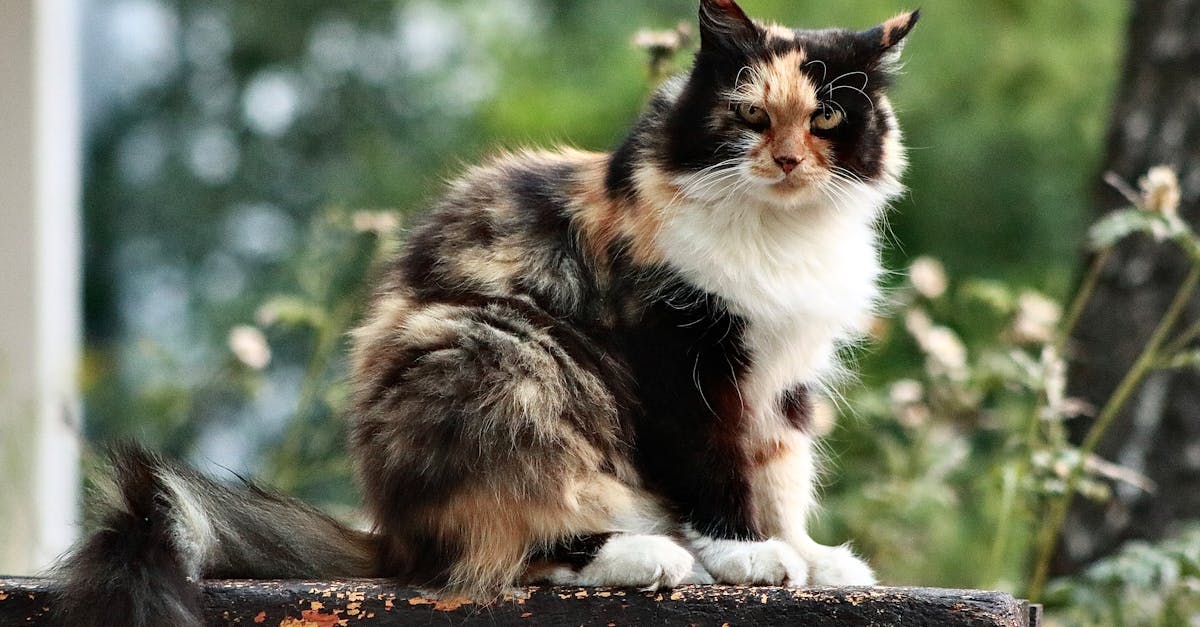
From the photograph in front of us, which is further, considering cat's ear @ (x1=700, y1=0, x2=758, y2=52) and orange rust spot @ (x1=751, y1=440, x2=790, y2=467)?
orange rust spot @ (x1=751, y1=440, x2=790, y2=467)

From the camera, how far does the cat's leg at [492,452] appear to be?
2195mm

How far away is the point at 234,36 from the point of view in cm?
800

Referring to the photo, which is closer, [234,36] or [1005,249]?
[1005,249]

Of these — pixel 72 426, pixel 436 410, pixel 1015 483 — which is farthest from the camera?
pixel 72 426

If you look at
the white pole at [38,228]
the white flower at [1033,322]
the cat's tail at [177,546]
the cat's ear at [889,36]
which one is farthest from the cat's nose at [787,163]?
the white pole at [38,228]

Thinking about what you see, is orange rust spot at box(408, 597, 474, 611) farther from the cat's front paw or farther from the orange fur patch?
the orange fur patch

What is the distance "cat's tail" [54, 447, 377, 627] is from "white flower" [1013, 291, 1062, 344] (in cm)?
184

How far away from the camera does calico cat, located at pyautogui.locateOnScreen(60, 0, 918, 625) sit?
2211 mm

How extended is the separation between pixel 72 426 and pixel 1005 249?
4.36m

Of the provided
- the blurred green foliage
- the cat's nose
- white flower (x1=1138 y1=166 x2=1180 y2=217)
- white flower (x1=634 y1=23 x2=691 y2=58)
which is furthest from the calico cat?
the blurred green foliage

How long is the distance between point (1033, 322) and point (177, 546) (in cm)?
223

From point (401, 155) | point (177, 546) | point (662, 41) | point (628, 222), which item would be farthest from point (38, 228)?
point (628, 222)

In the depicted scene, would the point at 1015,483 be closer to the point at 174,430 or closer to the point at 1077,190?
the point at 174,430

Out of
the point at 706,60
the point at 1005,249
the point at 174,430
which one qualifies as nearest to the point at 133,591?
the point at 706,60
